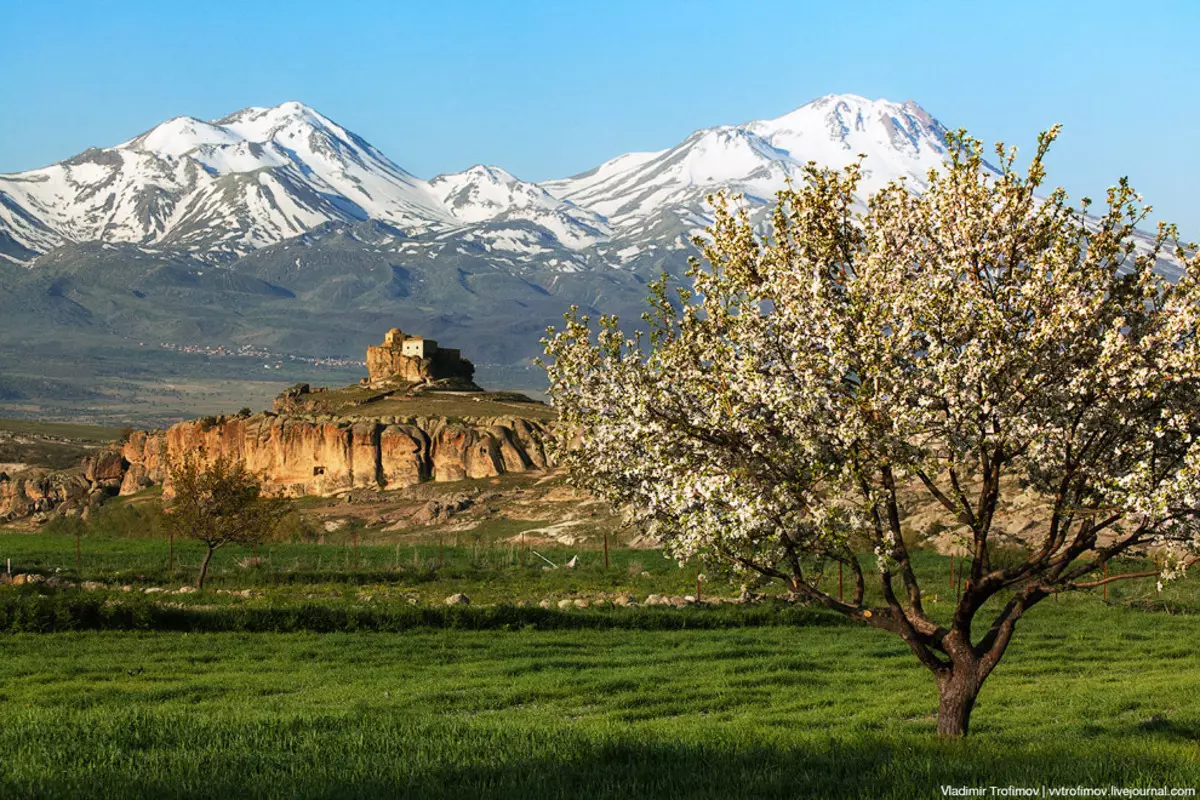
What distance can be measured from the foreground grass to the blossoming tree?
256cm

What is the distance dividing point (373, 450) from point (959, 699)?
9481cm

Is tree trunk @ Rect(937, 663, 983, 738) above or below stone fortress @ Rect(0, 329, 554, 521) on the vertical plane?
below

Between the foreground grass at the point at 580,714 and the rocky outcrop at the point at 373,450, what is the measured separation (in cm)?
6942

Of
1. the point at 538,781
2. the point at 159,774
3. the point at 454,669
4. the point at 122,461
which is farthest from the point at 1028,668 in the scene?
the point at 122,461

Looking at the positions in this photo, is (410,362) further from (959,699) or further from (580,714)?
(959,699)

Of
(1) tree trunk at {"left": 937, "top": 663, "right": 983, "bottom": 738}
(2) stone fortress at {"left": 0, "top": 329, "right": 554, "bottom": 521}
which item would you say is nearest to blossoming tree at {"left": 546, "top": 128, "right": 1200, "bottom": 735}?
(1) tree trunk at {"left": 937, "top": 663, "right": 983, "bottom": 738}

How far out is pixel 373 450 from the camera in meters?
109

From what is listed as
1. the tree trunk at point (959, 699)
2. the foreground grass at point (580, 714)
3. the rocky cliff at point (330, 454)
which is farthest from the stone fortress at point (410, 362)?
the tree trunk at point (959, 699)

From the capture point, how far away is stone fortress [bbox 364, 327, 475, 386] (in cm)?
14375

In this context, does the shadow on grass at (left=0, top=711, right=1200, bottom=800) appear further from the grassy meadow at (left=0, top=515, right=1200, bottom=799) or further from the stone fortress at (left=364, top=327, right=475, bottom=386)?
the stone fortress at (left=364, top=327, right=475, bottom=386)

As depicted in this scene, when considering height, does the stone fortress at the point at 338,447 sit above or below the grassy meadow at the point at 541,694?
above

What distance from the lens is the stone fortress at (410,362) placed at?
5659 inches

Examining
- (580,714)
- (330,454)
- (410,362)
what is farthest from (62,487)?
(580,714)

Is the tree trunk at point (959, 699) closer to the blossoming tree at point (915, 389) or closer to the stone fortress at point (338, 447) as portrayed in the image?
the blossoming tree at point (915, 389)
